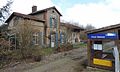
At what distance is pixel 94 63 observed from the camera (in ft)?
42.7

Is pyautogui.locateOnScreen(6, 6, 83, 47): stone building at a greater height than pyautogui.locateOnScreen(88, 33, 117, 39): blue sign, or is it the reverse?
pyautogui.locateOnScreen(6, 6, 83, 47): stone building

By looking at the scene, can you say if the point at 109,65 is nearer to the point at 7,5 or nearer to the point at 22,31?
the point at 22,31

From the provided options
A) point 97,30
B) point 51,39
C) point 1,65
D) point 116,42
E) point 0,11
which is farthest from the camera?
point 51,39

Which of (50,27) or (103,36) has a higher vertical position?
(50,27)

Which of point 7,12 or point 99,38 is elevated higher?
point 7,12

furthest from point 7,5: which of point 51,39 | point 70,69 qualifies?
point 51,39

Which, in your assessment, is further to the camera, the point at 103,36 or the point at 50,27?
the point at 50,27

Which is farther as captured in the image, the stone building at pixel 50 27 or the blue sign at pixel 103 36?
the stone building at pixel 50 27

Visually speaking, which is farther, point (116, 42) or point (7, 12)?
point (7, 12)

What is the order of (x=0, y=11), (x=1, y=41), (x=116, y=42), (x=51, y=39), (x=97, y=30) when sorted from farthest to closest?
(x=51, y=39) → (x=0, y=11) → (x=1, y=41) → (x=97, y=30) → (x=116, y=42)

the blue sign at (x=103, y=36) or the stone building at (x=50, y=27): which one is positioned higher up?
the stone building at (x=50, y=27)

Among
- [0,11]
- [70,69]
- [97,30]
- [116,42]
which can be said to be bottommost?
[70,69]

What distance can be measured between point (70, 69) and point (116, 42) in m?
4.26

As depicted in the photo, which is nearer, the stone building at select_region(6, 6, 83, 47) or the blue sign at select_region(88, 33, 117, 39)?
the blue sign at select_region(88, 33, 117, 39)
